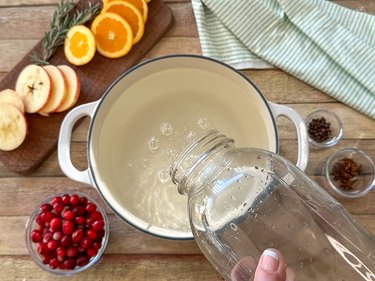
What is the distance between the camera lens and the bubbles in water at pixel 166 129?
1.19 m

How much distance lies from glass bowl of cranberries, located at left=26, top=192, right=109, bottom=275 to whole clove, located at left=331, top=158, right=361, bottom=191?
0.52 m

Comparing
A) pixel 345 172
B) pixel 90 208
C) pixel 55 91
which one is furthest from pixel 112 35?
pixel 345 172

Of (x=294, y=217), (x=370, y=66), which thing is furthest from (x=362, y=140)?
(x=294, y=217)

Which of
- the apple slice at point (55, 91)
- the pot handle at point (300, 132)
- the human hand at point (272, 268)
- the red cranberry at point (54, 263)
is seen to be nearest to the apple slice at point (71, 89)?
the apple slice at point (55, 91)

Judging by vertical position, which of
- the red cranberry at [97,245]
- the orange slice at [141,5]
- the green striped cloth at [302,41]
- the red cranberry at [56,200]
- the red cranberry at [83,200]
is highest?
the green striped cloth at [302,41]

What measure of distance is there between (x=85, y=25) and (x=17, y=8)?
6.9 inches

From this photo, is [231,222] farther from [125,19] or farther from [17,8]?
[17,8]

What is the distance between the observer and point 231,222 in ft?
3.05

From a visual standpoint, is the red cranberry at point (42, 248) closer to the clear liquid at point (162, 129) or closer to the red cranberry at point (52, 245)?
the red cranberry at point (52, 245)

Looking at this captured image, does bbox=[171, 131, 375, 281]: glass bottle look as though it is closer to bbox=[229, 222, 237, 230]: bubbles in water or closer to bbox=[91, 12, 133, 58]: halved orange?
bbox=[229, 222, 237, 230]: bubbles in water

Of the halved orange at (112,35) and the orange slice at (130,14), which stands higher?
the orange slice at (130,14)

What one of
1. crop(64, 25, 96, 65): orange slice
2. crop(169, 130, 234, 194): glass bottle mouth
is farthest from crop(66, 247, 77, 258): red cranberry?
crop(64, 25, 96, 65): orange slice

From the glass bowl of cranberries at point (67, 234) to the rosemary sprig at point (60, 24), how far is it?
0.33m

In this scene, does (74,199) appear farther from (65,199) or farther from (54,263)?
(54,263)
